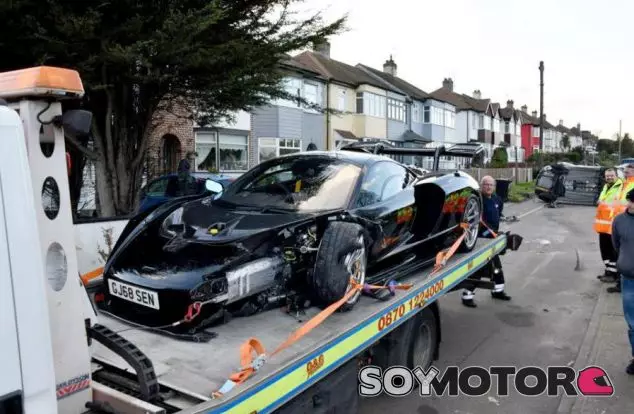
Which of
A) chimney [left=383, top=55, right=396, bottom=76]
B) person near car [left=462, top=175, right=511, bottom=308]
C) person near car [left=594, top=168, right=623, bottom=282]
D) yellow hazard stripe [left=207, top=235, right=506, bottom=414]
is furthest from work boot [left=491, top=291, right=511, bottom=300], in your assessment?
chimney [left=383, top=55, right=396, bottom=76]

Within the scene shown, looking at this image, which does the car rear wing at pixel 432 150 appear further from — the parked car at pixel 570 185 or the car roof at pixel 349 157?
the parked car at pixel 570 185

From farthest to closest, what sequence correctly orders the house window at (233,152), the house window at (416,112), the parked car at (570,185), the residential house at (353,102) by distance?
the house window at (416,112) < the residential house at (353,102) < the house window at (233,152) < the parked car at (570,185)

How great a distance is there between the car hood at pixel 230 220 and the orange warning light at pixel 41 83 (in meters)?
1.85

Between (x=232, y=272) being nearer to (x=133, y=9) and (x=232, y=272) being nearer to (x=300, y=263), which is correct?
(x=300, y=263)

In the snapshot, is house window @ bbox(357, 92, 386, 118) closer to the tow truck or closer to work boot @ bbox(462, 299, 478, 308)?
work boot @ bbox(462, 299, 478, 308)

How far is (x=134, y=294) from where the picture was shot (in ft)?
11.4

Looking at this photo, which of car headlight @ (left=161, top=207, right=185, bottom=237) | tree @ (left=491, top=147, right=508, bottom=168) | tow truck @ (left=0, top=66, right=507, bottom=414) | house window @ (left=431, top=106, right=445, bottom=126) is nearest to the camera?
tow truck @ (left=0, top=66, right=507, bottom=414)

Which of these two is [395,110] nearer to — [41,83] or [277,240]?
[277,240]

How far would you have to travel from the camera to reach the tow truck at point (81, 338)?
1697mm

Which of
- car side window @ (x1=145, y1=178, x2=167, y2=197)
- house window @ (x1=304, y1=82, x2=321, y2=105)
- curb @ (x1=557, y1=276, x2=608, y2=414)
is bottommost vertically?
curb @ (x1=557, y1=276, x2=608, y2=414)

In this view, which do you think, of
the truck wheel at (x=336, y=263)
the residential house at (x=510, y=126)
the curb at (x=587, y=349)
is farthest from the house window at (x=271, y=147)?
the residential house at (x=510, y=126)

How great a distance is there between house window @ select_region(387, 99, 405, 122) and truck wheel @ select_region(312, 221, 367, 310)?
3288cm

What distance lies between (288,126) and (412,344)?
71.3 feet

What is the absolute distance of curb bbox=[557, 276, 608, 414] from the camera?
454cm
